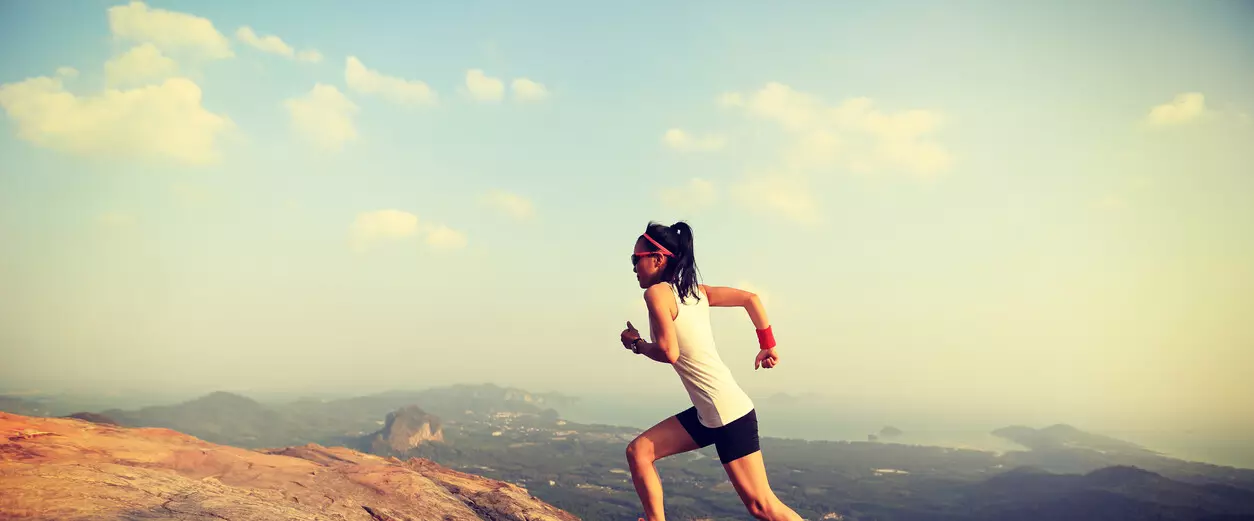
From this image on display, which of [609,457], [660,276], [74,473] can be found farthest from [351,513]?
[609,457]

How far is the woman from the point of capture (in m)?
5.37

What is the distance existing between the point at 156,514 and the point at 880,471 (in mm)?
194683

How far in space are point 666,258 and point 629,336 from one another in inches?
31.5

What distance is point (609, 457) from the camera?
539 ft

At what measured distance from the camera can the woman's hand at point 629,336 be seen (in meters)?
5.46

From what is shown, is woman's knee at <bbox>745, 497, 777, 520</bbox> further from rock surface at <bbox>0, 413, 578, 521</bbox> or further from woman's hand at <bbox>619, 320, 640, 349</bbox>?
rock surface at <bbox>0, 413, 578, 521</bbox>

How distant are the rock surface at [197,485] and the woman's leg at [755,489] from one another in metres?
5.59

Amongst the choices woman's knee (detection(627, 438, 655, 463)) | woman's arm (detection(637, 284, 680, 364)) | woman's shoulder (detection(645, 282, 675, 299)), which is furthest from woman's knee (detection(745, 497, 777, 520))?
woman's shoulder (detection(645, 282, 675, 299))

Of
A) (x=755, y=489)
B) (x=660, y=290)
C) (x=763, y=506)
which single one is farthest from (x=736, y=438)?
(x=660, y=290)

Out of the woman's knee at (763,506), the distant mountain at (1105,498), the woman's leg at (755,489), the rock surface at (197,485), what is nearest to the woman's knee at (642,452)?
the woman's leg at (755,489)

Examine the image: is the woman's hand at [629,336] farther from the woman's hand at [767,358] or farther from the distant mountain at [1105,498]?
the distant mountain at [1105,498]

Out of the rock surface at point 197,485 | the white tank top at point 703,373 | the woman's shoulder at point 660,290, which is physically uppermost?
the woman's shoulder at point 660,290

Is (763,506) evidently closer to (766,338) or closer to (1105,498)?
(766,338)

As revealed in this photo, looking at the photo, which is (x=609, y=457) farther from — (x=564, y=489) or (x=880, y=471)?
(x=880, y=471)
